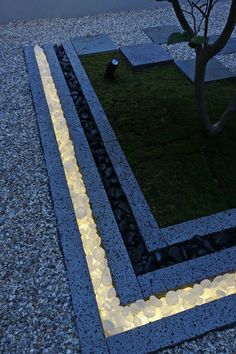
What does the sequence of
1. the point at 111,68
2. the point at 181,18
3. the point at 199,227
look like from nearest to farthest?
the point at 199,227 → the point at 181,18 → the point at 111,68

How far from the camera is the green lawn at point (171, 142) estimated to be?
8.50ft

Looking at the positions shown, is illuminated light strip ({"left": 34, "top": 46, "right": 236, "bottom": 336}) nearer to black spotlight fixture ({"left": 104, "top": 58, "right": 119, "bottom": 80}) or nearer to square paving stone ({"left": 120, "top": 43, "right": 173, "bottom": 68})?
black spotlight fixture ({"left": 104, "top": 58, "right": 119, "bottom": 80})

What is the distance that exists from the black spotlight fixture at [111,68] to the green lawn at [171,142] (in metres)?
0.07

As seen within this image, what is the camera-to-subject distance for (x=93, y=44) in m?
4.81

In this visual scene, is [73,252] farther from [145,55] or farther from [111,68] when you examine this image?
[145,55]

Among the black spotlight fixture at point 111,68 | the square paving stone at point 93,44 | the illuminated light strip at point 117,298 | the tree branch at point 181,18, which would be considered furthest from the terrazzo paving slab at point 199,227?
the square paving stone at point 93,44

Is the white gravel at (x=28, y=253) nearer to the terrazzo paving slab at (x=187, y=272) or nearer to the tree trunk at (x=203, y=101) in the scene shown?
the terrazzo paving slab at (x=187, y=272)

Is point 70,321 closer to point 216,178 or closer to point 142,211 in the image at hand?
point 142,211

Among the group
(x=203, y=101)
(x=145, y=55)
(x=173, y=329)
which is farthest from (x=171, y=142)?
(x=145, y=55)

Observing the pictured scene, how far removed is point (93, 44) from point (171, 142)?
2.45 metres

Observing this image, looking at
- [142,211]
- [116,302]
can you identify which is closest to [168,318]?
[116,302]

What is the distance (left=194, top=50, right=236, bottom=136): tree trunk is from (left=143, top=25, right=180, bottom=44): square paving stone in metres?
2.34

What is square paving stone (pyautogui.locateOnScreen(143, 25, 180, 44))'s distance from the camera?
493 cm

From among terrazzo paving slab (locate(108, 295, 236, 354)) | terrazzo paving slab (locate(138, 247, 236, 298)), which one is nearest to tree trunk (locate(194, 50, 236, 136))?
terrazzo paving slab (locate(138, 247, 236, 298))
